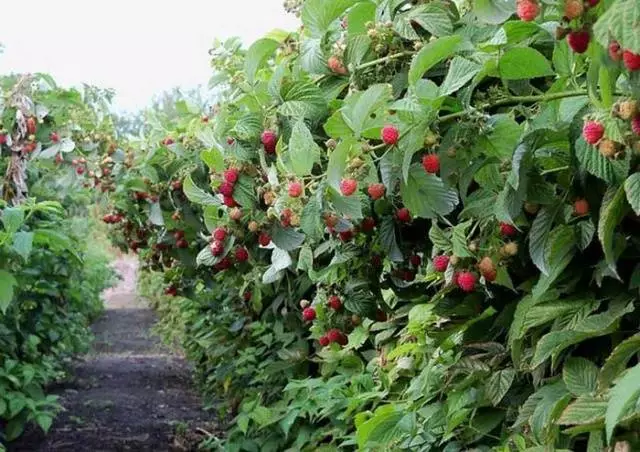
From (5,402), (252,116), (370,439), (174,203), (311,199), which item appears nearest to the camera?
(311,199)

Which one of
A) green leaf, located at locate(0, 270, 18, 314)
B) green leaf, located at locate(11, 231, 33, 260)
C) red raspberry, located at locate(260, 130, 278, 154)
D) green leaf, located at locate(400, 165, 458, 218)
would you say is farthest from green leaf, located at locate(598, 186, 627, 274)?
green leaf, located at locate(0, 270, 18, 314)

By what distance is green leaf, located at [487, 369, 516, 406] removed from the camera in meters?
1.72

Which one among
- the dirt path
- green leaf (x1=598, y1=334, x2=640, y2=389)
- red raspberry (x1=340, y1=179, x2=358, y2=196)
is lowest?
the dirt path

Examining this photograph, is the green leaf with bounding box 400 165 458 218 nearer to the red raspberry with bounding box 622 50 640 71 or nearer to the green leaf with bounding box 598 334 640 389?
the green leaf with bounding box 598 334 640 389

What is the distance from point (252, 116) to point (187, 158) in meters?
1.49

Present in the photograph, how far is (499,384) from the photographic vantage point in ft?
5.70

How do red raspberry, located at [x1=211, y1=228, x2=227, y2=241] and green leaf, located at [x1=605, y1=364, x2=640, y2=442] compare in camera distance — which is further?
red raspberry, located at [x1=211, y1=228, x2=227, y2=241]

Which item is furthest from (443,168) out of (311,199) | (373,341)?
(373,341)

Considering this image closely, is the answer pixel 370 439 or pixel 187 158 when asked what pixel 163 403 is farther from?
pixel 370 439

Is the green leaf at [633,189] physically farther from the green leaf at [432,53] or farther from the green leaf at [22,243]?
the green leaf at [22,243]

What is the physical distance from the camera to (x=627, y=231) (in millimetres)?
1401

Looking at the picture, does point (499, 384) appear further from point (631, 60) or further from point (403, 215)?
point (631, 60)

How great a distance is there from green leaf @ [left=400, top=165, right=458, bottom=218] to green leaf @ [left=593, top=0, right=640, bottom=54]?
74cm

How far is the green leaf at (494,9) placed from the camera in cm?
112
